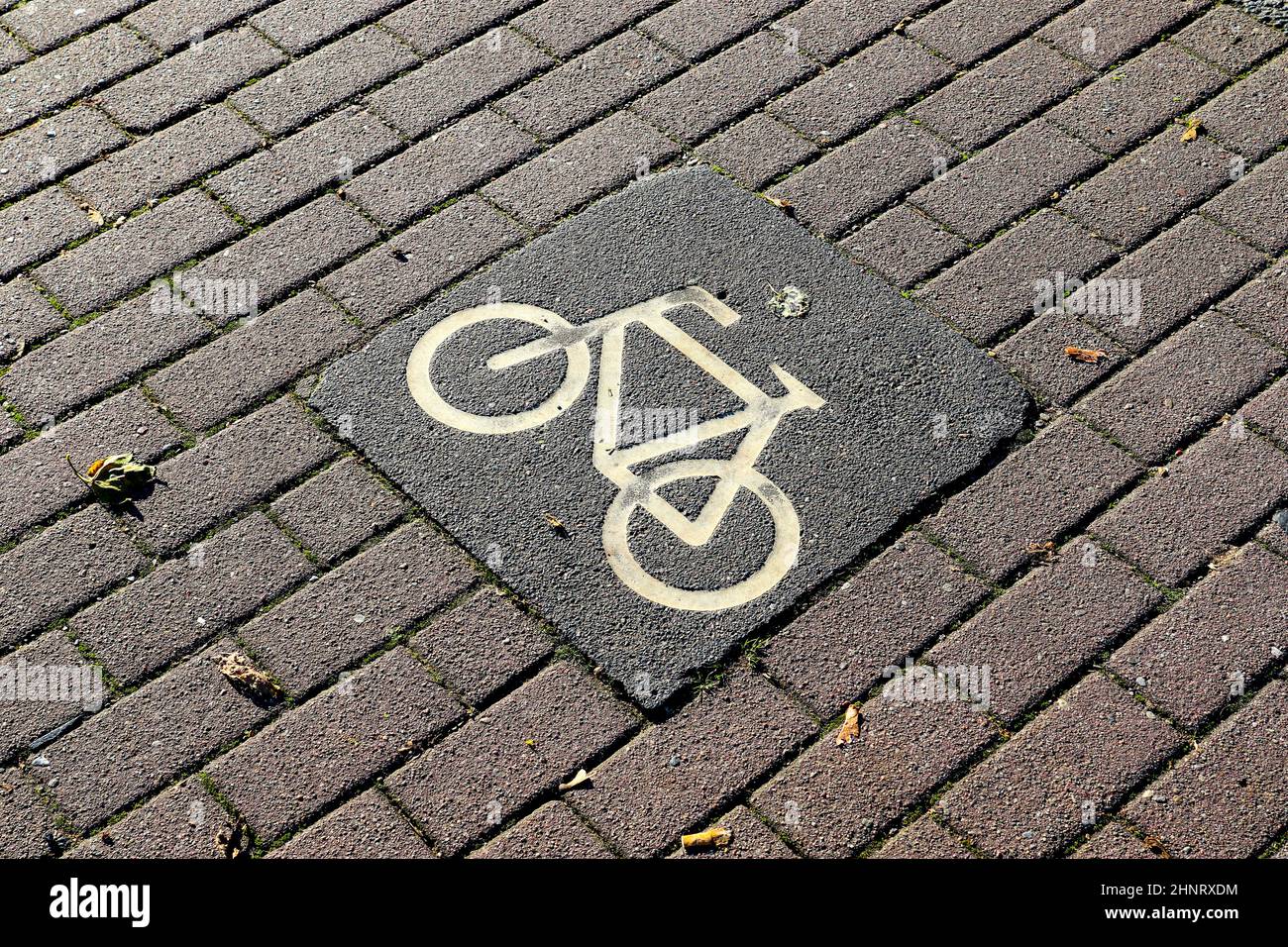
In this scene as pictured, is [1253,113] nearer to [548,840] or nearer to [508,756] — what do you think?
[508,756]

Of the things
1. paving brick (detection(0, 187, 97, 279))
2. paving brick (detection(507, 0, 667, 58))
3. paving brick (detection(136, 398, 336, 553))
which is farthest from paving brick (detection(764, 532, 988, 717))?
paving brick (detection(0, 187, 97, 279))

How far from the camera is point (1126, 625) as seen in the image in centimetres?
416

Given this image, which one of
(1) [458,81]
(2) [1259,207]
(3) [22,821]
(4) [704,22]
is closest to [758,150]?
(4) [704,22]

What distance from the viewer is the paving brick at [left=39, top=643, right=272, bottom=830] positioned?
3.86 m

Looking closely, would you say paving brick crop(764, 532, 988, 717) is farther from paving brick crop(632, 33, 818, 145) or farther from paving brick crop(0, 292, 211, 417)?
paving brick crop(0, 292, 211, 417)

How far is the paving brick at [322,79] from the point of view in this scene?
5855 millimetres

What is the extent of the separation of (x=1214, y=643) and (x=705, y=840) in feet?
5.42

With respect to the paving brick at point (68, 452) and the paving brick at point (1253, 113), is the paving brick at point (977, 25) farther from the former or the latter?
the paving brick at point (68, 452)

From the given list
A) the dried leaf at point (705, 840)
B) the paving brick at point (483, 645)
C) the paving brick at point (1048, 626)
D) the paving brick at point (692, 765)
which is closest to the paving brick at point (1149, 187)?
the paving brick at point (1048, 626)

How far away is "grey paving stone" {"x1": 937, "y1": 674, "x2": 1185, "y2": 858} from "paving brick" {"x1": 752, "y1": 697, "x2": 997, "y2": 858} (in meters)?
0.08

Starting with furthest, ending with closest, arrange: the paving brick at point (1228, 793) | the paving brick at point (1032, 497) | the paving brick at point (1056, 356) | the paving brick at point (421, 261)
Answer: the paving brick at point (421, 261) < the paving brick at point (1056, 356) < the paving brick at point (1032, 497) < the paving brick at point (1228, 793)

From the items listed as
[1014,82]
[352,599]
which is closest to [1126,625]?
[352,599]

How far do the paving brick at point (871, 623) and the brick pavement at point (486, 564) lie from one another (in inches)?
0.5

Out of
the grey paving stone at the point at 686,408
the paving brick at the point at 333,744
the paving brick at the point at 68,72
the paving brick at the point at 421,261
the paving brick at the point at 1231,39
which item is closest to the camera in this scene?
the paving brick at the point at 333,744
